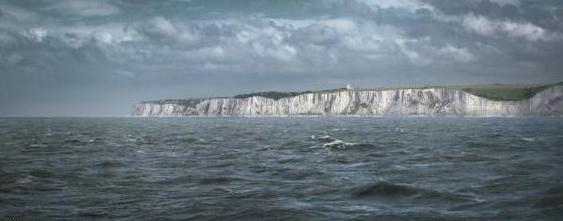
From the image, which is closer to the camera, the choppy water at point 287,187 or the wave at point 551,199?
the choppy water at point 287,187

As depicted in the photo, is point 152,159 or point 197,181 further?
point 152,159

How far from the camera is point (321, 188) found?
2284 cm

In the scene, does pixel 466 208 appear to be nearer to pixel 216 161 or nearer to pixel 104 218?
pixel 104 218

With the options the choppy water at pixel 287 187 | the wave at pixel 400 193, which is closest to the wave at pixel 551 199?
the choppy water at pixel 287 187

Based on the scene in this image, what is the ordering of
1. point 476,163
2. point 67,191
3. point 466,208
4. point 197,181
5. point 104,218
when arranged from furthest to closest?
point 476,163 < point 197,181 < point 67,191 < point 466,208 < point 104,218

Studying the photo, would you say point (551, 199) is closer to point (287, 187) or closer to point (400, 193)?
point (400, 193)

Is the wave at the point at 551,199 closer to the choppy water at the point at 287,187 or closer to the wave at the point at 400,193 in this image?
the choppy water at the point at 287,187

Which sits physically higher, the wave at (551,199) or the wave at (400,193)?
the wave at (551,199)

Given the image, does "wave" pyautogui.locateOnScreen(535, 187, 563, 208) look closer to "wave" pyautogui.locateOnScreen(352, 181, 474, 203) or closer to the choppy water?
the choppy water

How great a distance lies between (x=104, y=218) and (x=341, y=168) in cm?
1644

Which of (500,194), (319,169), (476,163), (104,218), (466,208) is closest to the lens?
(104,218)

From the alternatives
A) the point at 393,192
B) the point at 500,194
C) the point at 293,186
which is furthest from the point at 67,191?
the point at 500,194

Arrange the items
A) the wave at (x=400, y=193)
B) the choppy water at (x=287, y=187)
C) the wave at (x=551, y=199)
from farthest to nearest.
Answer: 1. the wave at (x=400, y=193)
2. the wave at (x=551, y=199)
3. the choppy water at (x=287, y=187)

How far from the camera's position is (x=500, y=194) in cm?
2072
